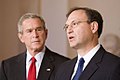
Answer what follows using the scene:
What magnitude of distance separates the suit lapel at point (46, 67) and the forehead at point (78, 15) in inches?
15.6

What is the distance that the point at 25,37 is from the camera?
2.23 meters

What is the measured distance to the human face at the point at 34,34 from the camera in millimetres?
2182

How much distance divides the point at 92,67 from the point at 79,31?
0.76ft

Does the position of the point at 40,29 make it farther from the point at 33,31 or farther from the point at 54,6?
the point at 54,6

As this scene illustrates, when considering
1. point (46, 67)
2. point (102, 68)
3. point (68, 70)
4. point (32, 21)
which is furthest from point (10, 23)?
point (102, 68)

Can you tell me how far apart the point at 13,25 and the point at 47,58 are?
105 cm

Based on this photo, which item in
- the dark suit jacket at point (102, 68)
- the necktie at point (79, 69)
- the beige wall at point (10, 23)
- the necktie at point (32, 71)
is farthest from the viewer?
the beige wall at point (10, 23)

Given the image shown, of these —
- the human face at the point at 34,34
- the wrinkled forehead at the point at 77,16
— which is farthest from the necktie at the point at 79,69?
the human face at the point at 34,34

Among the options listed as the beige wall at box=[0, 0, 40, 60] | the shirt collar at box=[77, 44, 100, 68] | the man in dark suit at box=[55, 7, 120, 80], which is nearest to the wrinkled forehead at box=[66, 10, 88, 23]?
the man in dark suit at box=[55, 7, 120, 80]

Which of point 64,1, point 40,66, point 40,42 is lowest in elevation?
point 40,66

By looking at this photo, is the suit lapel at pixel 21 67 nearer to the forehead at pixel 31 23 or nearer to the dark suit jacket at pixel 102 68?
the forehead at pixel 31 23

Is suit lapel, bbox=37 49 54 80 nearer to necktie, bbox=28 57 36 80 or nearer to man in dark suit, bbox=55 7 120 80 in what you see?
necktie, bbox=28 57 36 80

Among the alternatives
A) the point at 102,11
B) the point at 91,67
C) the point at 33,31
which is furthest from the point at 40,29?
the point at 102,11

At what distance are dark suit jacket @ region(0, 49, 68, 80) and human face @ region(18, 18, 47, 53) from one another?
10 cm
